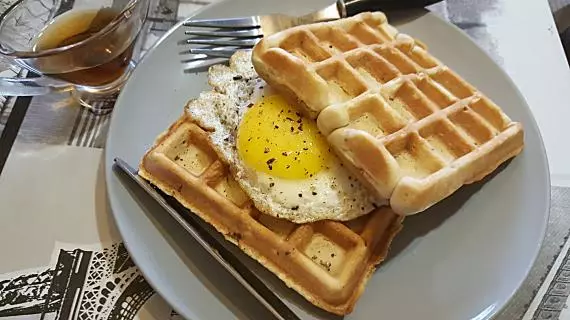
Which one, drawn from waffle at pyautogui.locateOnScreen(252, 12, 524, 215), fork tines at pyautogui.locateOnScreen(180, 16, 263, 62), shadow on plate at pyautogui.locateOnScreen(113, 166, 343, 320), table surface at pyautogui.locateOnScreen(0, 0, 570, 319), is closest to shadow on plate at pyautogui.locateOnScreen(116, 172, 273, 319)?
shadow on plate at pyautogui.locateOnScreen(113, 166, 343, 320)

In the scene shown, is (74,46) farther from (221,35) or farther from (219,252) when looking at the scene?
(219,252)

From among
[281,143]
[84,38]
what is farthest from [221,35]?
[281,143]

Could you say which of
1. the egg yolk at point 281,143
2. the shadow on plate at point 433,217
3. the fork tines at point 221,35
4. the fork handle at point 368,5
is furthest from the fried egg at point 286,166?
the fork handle at point 368,5

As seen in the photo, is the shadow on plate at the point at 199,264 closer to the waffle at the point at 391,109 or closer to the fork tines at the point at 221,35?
the waffle at the point at 391,109

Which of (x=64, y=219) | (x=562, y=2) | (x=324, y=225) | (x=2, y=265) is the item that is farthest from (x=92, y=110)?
(x=562, y=2)

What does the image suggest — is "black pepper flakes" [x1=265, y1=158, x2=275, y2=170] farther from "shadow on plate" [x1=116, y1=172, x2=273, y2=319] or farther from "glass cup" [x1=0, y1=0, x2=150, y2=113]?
"glass cup" [x1=0, y1=0, x2=150, y2=113]

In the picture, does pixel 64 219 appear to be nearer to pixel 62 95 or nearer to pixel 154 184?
pixel 154 184
